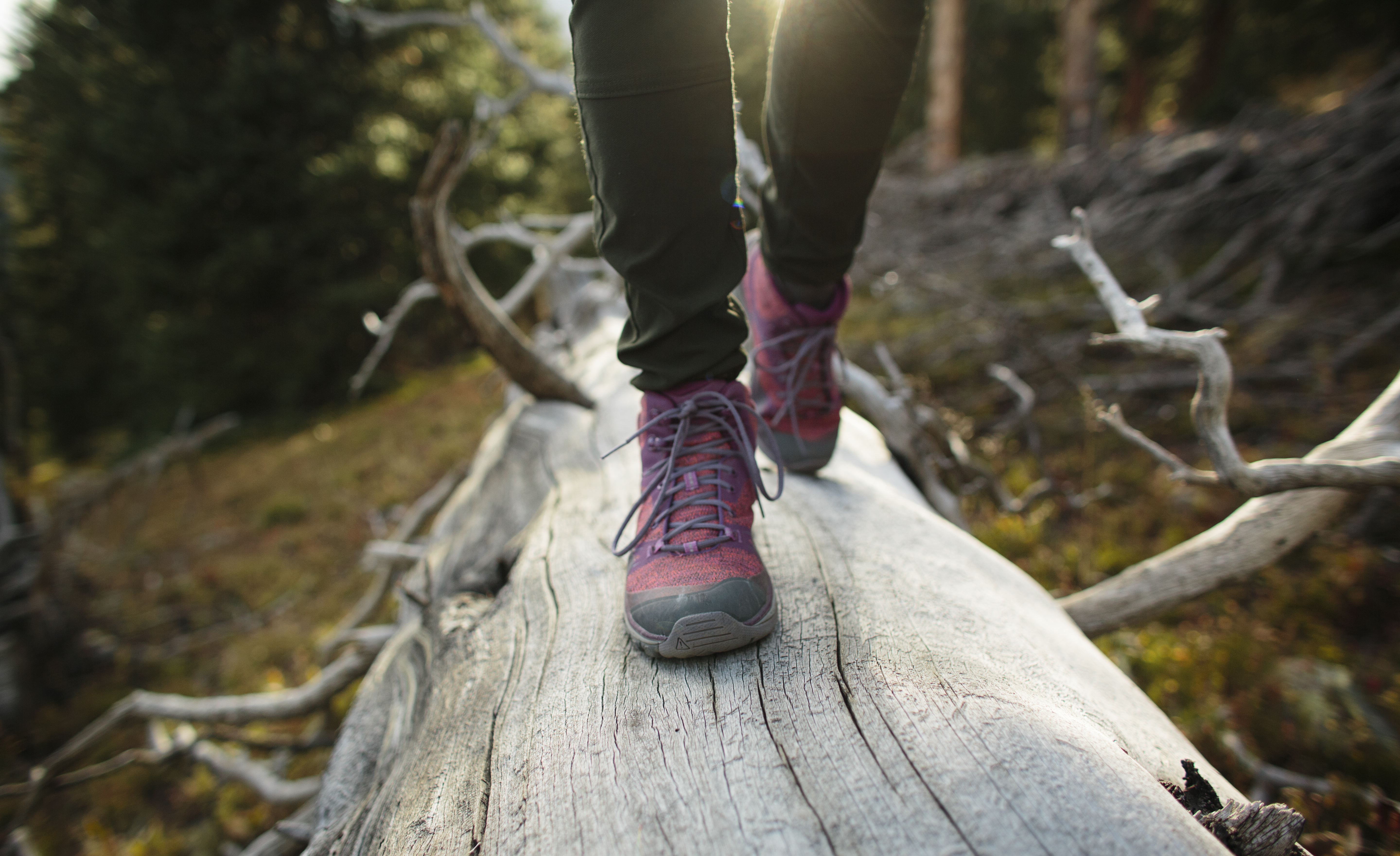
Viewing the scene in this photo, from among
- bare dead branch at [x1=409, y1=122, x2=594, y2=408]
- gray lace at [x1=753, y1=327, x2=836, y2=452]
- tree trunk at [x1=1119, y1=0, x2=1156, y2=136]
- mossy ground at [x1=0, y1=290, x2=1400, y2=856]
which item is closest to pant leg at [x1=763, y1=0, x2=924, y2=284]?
gray lace at [x1=753, y1=327, x2=836, y2=452]

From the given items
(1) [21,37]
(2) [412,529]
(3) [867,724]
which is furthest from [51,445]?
(3) [867,724]

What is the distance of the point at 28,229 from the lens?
8883 mm

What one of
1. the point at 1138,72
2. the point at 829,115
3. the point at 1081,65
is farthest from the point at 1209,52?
the point at 829,115

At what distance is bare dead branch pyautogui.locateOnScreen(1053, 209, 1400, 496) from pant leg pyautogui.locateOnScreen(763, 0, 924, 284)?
571 mm

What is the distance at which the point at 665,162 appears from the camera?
943mm

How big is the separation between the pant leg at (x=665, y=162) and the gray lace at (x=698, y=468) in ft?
0.25

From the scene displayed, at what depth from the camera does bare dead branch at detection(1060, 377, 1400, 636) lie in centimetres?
129

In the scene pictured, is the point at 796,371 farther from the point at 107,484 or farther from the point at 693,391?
the point at 107,484

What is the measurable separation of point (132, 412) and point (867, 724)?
39.1 ft

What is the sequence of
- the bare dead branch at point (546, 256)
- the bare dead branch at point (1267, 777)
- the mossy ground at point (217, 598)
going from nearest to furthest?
the bare dead branch at point (1267, 777), the mossy ground at point (217, 598), the bare dead branch at point (546, 256)

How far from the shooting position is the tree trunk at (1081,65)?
315 inches

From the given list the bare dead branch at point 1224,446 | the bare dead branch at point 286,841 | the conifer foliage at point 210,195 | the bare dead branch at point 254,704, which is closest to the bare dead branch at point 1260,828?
the bare dead branch at point 1224,446

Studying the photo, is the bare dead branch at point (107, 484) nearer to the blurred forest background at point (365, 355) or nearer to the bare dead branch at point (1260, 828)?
the blurred forest background at point (365, 355)

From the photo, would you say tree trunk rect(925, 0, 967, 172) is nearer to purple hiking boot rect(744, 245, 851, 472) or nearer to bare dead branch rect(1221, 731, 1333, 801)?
purple hiking boot rect(744, 245, 851, 472)
